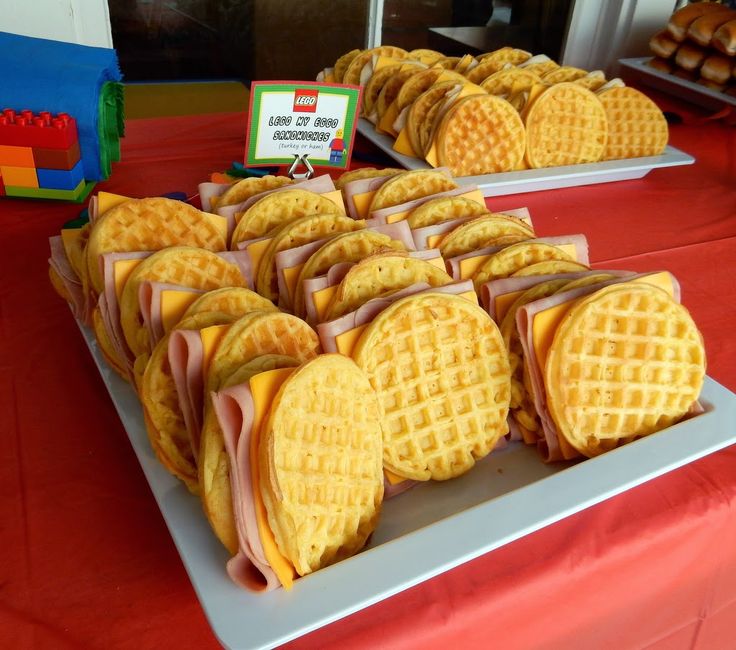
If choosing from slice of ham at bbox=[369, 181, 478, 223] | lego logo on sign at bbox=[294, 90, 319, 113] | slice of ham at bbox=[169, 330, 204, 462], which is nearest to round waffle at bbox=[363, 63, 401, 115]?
lego logo on sign at bbox=[294, 90, 319, 113]

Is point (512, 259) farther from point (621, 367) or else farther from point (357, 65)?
point (357, 65)

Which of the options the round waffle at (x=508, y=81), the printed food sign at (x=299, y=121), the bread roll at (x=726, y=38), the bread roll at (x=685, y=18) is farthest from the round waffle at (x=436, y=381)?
the bread roll at (x=685, y=18)

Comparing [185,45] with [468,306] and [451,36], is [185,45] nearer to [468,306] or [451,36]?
[451,36]

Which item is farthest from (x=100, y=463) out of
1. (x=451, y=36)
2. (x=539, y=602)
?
(x=451, y=36)

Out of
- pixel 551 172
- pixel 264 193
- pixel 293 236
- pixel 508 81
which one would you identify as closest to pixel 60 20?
pixel 508 81

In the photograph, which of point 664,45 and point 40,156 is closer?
point 40,156

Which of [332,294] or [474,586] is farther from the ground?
[332,294]

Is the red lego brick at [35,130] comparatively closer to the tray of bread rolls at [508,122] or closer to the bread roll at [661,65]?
the tray of bread rolls at [508,122]
